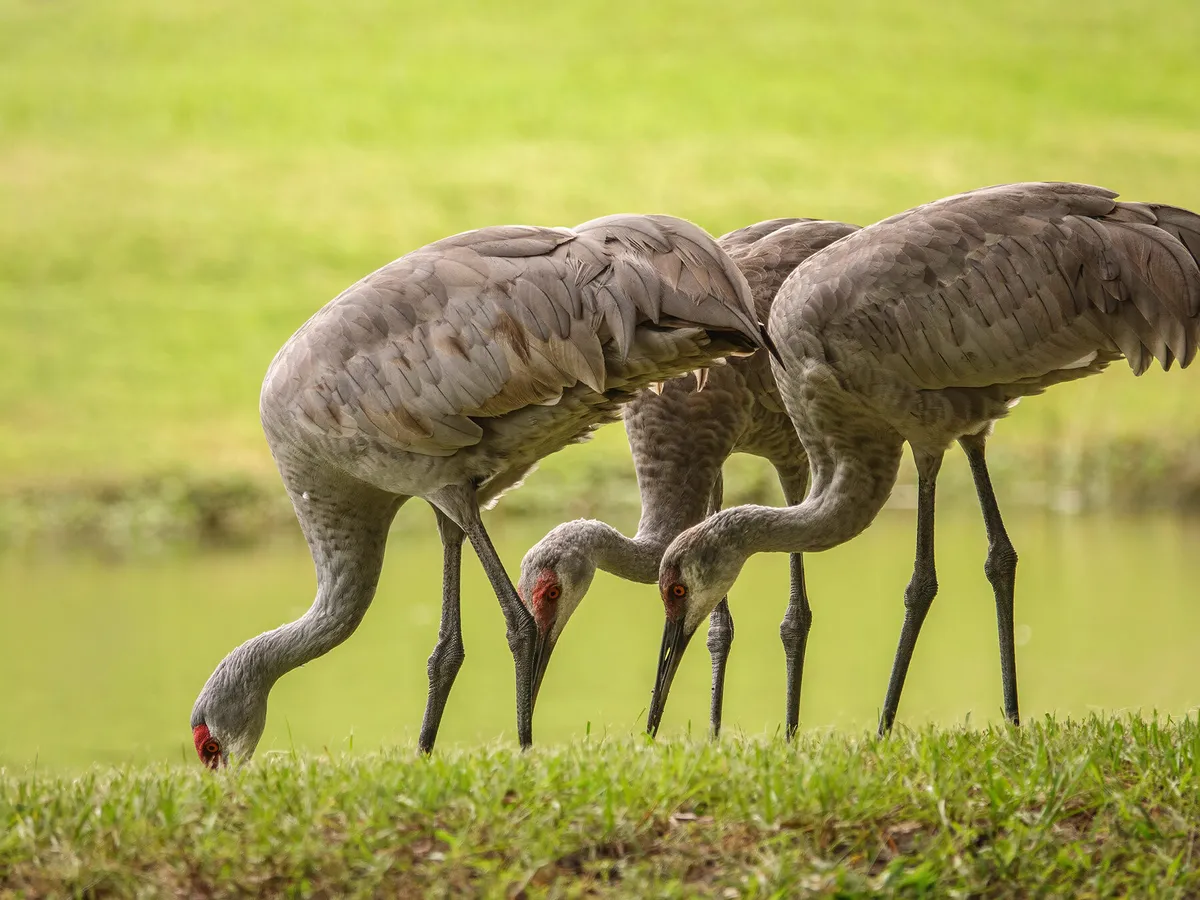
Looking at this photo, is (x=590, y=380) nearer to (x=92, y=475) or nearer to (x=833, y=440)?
(x=833, y=440)

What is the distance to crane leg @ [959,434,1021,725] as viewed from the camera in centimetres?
604

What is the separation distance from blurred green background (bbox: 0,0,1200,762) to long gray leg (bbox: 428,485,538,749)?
329 centimetres

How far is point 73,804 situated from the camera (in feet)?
14.5

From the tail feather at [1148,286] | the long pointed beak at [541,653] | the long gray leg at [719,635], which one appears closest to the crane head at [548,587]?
the long pointed beak at [541,653]

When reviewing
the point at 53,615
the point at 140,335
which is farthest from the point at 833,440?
the point at 140,335

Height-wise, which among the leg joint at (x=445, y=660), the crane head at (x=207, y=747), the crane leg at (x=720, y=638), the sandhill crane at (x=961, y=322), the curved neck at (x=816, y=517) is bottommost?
the crane leg at (x=720, y=638)

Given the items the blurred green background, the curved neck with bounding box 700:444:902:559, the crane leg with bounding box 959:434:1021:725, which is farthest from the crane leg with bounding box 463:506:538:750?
the blurred green background

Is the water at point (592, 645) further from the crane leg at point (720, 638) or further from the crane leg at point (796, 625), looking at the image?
the crane leg at point (796, 625)

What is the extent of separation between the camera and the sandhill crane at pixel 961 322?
18.2ft

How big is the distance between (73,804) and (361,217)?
66.9ft

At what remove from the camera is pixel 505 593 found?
5.75m

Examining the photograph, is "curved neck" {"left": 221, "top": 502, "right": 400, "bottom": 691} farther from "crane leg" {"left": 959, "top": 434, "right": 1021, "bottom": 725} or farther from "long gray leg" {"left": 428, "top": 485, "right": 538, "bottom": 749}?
"crane leg" {"left": 959, "top": 434, "right": 1021, "bottom": 725}

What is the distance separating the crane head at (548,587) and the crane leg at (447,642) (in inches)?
10.3

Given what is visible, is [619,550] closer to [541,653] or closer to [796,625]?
[541,653]
